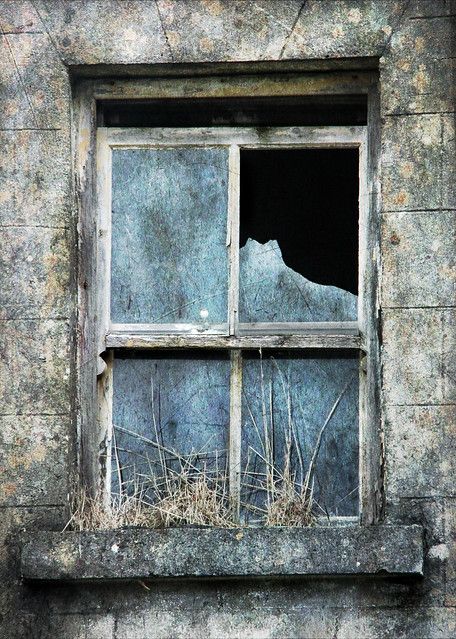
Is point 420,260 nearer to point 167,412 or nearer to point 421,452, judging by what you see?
point 421,452

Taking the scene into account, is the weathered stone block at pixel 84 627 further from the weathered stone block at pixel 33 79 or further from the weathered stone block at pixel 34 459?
the weathered stone block at pixel 33 79

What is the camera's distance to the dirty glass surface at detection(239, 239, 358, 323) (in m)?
4.76

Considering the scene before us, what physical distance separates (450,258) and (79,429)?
4.81 ft

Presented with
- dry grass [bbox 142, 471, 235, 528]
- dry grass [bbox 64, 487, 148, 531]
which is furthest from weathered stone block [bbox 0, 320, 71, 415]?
dry grass [bbox 142, 471, 235, 528]

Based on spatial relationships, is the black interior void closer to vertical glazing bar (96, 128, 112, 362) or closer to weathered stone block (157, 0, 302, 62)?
weathered stone block (157, 0, 302, 62)

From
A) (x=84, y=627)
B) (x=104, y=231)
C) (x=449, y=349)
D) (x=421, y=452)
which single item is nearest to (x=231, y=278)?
(x=104, y=231)

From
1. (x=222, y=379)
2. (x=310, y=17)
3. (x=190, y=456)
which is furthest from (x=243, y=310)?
(x=310, y=17)

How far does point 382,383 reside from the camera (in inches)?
176

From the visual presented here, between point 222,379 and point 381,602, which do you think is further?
point 222,379

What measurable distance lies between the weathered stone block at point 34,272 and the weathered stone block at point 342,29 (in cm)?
109

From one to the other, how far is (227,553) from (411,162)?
152cm

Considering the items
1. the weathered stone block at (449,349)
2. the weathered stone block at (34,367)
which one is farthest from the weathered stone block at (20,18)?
the weathered stone block at (449,349)

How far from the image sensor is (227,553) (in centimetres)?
432

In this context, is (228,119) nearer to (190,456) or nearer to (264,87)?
(264,87)
